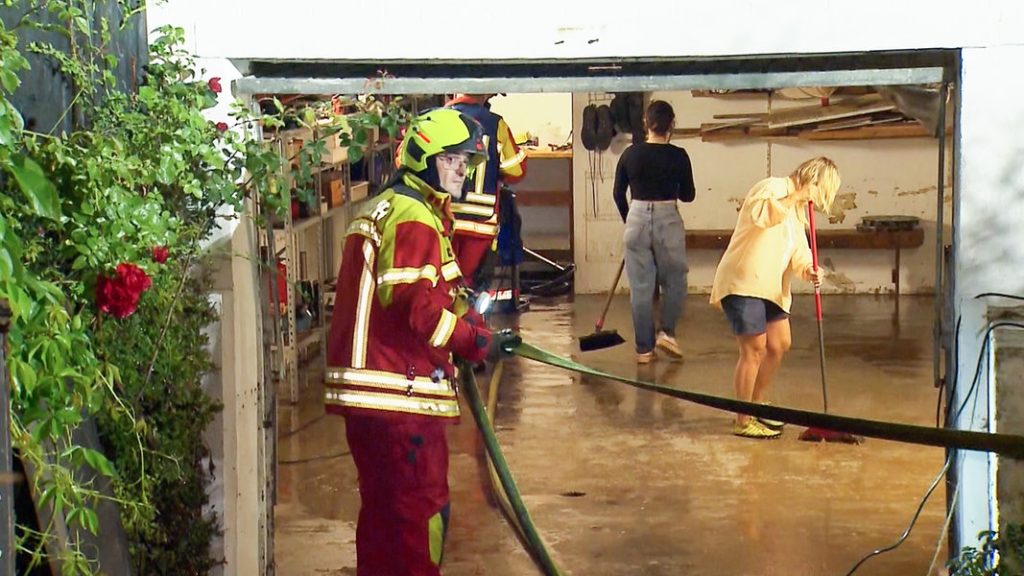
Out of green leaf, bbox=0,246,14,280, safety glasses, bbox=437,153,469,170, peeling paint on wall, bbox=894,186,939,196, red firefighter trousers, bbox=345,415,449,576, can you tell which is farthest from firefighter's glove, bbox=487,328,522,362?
peeling paint on wall, bbox=894,186,939,196

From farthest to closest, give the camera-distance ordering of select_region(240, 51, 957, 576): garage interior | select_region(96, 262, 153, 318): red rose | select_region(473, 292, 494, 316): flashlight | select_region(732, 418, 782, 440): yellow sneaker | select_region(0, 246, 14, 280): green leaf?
1. select_region(732, 418, 782, 440): yellow sneaker
2. select_region(473, 292, 494, 316): flashlight
3. select_region(240, 51, 957, 576): garage interior
4. select_region(96, 262, 153, 318): red rose
5. select_region(0, 246, 14, 280): green leaf

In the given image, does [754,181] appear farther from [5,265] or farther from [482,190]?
[5,265]

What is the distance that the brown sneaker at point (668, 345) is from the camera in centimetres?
1033

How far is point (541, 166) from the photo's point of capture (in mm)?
14656

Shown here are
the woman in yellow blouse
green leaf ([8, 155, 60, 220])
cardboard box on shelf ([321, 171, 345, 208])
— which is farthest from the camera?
cardboard box on shelf ([321, 171, 345, 208])

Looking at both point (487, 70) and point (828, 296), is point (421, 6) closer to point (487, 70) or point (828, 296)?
point (487, 70)

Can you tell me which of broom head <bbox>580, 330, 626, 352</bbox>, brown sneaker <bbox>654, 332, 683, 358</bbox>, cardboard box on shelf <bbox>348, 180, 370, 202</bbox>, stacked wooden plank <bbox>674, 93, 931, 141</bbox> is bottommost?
brown sneaker <bbox>654, 332, 683, 358</bbox>

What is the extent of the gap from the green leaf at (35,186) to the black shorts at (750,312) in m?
5.25

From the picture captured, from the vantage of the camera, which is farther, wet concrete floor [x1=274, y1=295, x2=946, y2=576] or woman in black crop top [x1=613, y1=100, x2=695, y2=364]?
woman in black crop top [x1=613, y1=100, x2=695, y2=364]

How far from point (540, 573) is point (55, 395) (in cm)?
322

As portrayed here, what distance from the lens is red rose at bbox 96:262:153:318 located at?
3.77 m

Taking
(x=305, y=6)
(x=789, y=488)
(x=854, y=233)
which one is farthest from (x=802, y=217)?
(x=854, y=233)

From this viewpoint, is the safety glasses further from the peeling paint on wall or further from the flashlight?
the peeling paint on wall

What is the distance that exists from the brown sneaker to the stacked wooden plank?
10.1 ft
